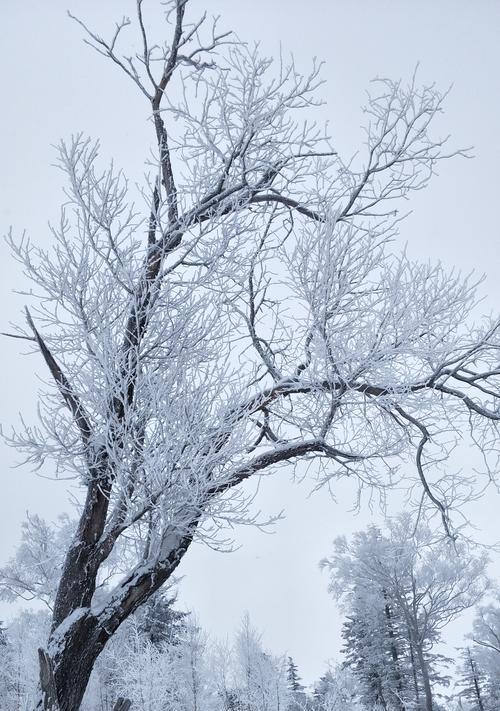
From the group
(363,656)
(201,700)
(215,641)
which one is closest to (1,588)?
(201,700)

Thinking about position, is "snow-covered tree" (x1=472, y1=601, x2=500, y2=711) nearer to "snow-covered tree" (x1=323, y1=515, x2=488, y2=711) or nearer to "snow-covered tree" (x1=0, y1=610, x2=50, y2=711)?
"snow-covered tree" (x1=323, y1=515, x2=488, y2=711)

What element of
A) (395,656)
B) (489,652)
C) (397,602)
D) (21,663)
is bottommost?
(395,656)

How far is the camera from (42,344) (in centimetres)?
604

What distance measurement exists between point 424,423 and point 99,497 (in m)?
4.26

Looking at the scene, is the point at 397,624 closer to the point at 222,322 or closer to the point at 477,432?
the point at 477,432

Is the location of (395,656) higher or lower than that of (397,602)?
lower

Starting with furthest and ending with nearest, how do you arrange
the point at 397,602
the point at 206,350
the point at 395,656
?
the point at 395,656 → the point at 397,602 → the point at 206,350

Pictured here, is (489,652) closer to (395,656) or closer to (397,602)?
(395,656)

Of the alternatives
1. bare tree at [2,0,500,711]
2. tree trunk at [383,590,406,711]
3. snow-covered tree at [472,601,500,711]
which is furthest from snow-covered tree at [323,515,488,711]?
bare tree at [2,0,500,711]

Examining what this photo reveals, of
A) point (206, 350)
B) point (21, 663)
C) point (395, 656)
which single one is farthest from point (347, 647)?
point (206, 350)

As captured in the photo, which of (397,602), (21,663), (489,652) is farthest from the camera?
(489,652)

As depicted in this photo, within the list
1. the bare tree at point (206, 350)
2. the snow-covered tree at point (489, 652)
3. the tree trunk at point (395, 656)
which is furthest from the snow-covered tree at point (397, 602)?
the bare tree at point (206, 350)

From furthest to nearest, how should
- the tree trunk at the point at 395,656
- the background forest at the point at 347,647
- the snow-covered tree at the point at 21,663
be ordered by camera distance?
the snow-covered tree at the point at 21,663, the tree trunk at the point at 395,656, the background forest at the point at 347,647

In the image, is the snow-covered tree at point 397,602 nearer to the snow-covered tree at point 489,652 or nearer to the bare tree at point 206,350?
the snow-covered tree at point 489,652
